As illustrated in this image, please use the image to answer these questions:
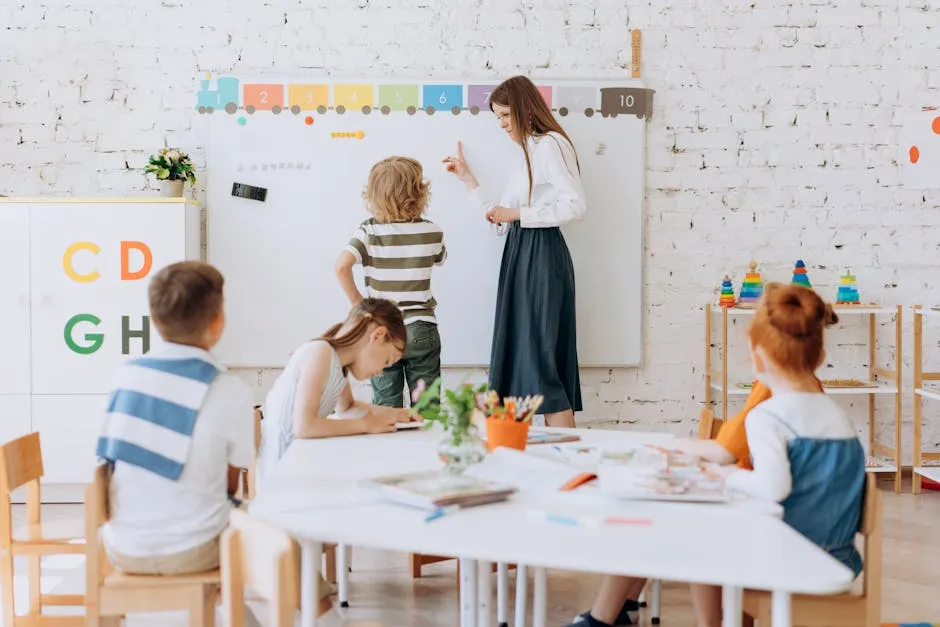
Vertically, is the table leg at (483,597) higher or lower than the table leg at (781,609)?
lower

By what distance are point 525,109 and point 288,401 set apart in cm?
176

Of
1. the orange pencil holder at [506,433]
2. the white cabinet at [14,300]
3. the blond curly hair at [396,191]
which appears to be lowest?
the orange pencil holder at [506,433]

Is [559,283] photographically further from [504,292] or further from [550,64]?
[550,64]

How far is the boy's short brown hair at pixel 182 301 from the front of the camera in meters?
2.18

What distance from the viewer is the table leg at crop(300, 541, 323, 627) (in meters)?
1.86

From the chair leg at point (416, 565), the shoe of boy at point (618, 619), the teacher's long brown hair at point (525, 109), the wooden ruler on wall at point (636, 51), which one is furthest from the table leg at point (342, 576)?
the wooden ruler on wall at point (636, 51)

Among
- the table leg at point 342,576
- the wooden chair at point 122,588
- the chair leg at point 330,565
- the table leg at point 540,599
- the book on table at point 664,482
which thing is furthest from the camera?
the chair leg at point 330,565

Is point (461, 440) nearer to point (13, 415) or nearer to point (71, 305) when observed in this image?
point (71, 305)

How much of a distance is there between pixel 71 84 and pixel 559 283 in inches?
88.7

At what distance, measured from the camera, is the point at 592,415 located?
4559 millimetres

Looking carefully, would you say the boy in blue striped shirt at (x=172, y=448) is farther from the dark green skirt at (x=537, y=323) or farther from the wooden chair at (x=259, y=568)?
the dark green skirt at (x=537, y=323)

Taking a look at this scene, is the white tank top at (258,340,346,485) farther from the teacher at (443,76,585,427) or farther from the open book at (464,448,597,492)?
the teacher at (443,76,585,427)

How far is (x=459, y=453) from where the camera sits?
1.98 meters

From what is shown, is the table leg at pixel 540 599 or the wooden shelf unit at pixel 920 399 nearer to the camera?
the table leg at pixel 540 599
